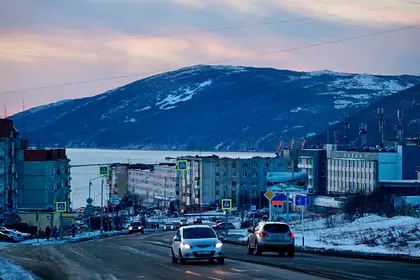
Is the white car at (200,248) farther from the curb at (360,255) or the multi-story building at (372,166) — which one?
the multi-story building at (372,166)

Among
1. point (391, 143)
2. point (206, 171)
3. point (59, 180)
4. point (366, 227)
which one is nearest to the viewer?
point (366, 227)

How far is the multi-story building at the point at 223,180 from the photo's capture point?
179 metres

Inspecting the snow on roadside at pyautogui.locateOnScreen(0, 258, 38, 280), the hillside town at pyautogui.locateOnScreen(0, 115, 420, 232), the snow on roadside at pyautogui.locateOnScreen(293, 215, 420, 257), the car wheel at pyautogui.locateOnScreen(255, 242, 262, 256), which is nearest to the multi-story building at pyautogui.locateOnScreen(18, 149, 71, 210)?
the hillside town at pyautogui.locateOnScreen(0, 115, 420, 232)

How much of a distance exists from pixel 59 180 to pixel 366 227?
256ft

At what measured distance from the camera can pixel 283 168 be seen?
195375mm

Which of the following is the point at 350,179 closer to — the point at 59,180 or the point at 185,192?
the point at 185,192

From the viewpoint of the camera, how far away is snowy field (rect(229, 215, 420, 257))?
43.8 metres

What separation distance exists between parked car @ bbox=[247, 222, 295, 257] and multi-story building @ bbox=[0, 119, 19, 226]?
243 feet

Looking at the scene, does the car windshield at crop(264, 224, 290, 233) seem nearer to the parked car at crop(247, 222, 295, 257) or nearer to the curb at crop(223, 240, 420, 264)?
the parked car at crop(247, 222, 295, 257)

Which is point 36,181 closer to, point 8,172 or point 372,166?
point 8,172

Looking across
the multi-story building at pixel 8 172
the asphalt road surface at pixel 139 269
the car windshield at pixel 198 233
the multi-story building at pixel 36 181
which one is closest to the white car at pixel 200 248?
the car windshield at pixel 198 233

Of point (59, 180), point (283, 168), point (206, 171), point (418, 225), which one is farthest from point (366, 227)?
point (283, 168)

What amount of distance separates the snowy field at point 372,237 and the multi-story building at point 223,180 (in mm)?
102905

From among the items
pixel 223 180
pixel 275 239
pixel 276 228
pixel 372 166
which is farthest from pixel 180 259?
pixel 223 180
